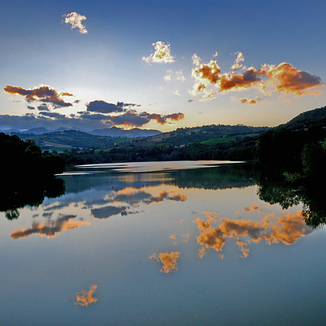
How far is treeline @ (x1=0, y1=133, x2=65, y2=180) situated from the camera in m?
50.6

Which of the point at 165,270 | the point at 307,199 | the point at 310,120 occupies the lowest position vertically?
the point at 307,199

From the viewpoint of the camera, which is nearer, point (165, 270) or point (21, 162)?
point (165, 270)

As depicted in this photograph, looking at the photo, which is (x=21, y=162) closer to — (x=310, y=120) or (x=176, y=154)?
(x=176, y=154)

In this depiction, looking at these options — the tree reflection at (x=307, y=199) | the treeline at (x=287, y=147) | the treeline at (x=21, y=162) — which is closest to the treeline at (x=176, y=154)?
the treeline at (x=287, y=147)

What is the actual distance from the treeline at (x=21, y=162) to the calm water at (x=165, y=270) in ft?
121

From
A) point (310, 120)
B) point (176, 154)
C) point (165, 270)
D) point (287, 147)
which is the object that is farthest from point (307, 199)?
point (310, 120)

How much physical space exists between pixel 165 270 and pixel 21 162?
174 ft

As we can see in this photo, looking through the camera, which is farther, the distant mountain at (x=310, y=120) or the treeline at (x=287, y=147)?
the distant mountain at (x=310, y=120)

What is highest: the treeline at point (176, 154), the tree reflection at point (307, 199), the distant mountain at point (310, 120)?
the distant mountain at point (310, 120)

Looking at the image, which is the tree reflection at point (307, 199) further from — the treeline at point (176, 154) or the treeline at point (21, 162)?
the treeline at point (176, 154)

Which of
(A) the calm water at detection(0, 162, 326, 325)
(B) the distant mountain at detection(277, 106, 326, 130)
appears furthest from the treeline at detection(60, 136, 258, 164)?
(A) the calm water at detection(0, 162, 326, 325)

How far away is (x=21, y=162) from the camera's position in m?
53.2

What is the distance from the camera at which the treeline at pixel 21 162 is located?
166ft

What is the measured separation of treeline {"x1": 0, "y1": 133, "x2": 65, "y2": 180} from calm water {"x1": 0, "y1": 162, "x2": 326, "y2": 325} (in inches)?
1453
